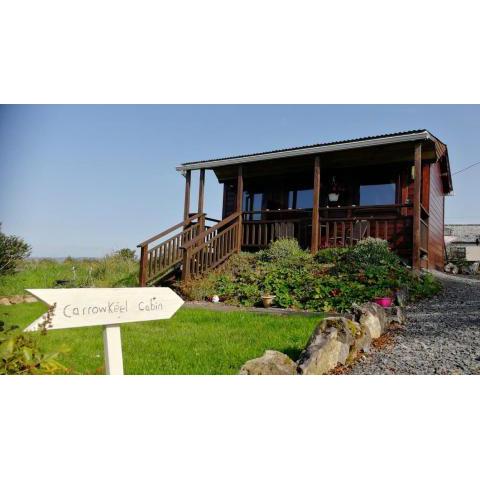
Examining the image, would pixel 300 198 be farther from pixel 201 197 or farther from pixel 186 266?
pixel 186 266

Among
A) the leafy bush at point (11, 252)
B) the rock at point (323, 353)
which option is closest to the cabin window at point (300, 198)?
the rock at point (323, 353)

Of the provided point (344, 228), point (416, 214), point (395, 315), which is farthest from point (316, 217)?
point (395, 315)

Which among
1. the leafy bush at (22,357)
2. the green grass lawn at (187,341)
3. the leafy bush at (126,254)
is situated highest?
the leafy bush at (126,254)

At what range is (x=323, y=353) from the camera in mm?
2867

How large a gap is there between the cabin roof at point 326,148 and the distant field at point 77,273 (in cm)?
340

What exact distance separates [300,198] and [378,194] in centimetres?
203

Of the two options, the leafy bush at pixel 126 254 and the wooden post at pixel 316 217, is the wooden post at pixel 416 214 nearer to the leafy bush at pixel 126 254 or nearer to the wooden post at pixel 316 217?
the wooden post at pixel 316 217

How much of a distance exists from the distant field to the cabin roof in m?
3.40

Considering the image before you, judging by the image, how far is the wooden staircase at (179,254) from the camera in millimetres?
6609

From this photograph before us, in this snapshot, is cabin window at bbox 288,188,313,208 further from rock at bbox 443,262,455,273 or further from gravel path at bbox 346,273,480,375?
gravel path at bbox 346,273,480,375
